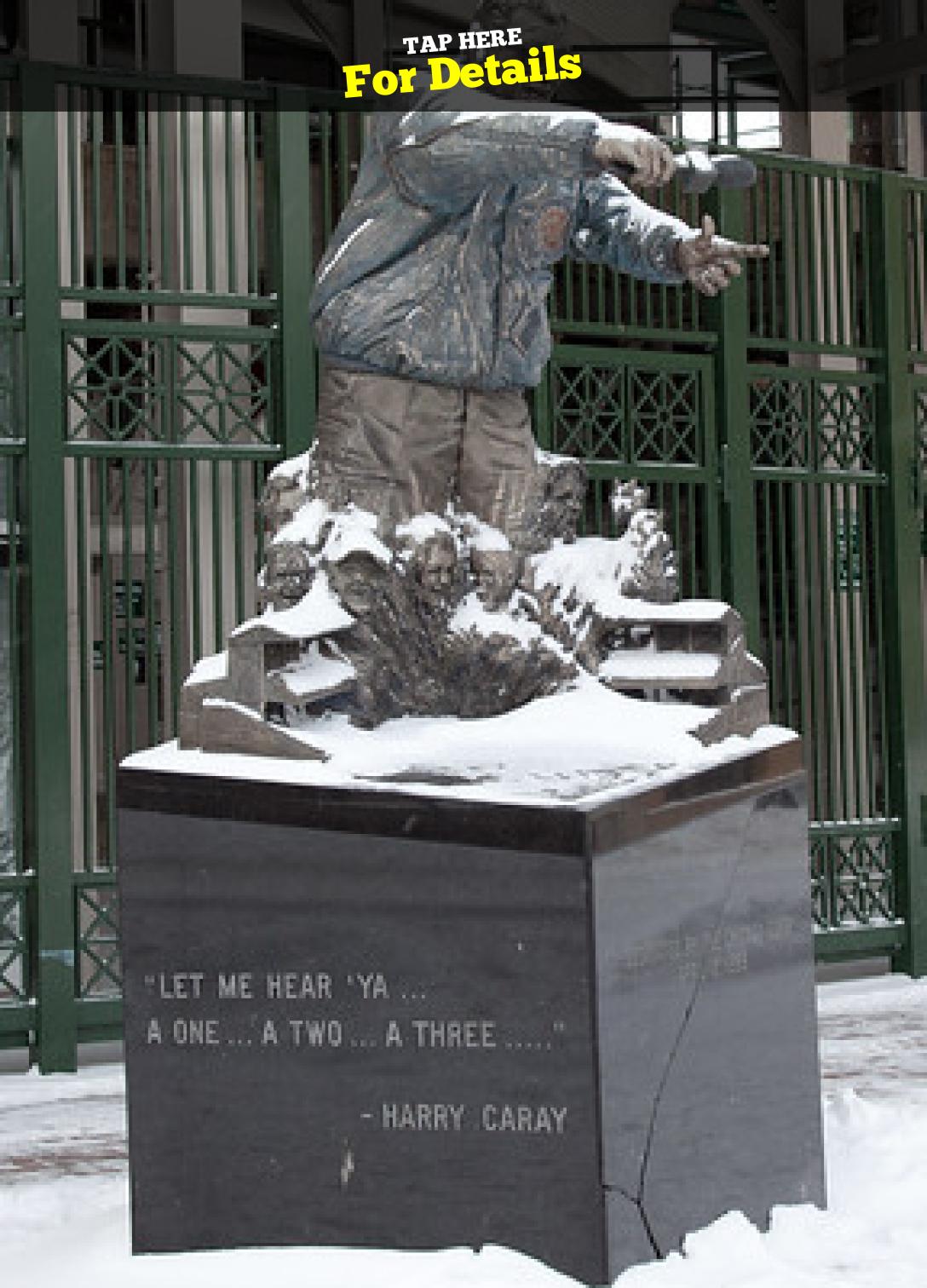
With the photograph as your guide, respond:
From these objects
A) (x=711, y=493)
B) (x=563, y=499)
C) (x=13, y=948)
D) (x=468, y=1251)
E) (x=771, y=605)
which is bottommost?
(x=468, y=1251)

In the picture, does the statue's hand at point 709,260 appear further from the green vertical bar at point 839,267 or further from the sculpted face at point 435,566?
the green vertical bar at point 839,267

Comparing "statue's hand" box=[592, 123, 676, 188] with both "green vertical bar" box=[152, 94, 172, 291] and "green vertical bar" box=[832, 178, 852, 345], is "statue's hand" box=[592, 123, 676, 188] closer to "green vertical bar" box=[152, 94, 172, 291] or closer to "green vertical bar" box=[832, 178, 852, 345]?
"green vertical bar" box=[152, 94, 172, 291]

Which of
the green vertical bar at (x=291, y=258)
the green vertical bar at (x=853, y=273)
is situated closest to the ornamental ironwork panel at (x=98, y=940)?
the green vertical bar at (x=291, y=258)

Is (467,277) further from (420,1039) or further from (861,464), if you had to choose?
(861,464)

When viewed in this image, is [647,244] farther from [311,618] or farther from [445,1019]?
[445,1019]

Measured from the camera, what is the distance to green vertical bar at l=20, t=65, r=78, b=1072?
27.0 ft

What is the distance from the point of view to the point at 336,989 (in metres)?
4.81

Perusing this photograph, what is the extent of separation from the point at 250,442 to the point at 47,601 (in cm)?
110

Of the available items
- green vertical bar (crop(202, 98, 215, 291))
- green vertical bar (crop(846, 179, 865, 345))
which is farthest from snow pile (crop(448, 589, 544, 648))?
green vertical bar (crop(846, 179, 865, 345))

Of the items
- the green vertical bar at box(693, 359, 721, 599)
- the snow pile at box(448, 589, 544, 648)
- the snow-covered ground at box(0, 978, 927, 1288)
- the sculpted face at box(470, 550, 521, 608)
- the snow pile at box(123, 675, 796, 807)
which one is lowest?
the snow-covered ground at box(0, 978, 927, 1288)

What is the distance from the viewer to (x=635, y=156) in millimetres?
5031

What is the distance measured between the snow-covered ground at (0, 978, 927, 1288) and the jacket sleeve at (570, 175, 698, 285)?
7.54 feet

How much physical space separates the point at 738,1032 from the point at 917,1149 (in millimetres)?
1057

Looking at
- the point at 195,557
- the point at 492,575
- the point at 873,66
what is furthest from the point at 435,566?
the point at 873,66
